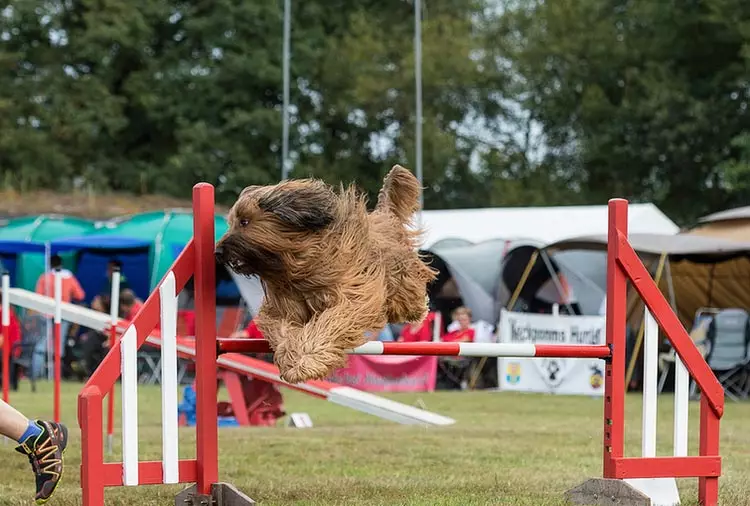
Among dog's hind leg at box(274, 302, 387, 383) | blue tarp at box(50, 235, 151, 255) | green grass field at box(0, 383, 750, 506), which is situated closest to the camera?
dog's hind leg at box(274, 302, 387, 383)

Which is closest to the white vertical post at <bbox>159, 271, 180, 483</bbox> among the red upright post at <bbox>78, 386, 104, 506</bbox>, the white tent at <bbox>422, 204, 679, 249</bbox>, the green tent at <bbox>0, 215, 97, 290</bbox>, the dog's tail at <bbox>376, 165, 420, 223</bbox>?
the red upright post at <bbox>78, 386, 104, 506</bbox>

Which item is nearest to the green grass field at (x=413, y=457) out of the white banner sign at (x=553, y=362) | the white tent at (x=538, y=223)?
the white banner sign at (x=553, y=362)

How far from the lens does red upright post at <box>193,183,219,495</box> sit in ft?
16.6

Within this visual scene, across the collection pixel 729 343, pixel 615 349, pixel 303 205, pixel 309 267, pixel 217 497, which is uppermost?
pixel 303 205

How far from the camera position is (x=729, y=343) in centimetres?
1459

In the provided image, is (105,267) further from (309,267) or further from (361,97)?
(309,267)

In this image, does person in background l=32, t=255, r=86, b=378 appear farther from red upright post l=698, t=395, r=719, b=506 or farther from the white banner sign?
red upright post l=698, t=395, r=719, b=506

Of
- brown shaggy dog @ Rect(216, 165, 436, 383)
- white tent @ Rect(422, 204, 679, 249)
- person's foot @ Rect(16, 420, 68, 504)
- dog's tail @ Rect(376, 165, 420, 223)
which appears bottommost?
person's foot @ Rect(16, 420, 68, 504)

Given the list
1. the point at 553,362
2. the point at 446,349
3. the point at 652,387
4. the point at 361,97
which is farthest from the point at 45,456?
the point at 361,97

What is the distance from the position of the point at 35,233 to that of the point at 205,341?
18062 mm

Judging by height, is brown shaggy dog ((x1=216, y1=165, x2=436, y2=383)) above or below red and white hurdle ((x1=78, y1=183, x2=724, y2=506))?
above

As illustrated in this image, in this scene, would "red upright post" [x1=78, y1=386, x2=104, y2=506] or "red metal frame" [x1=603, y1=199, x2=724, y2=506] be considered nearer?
"red upright post" [x1=78, y1=386, x2=104, y2=506]

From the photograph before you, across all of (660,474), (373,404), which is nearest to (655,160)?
(373,404)

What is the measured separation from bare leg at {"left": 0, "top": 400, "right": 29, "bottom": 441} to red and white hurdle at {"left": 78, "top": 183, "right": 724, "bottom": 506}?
0.45 meters
